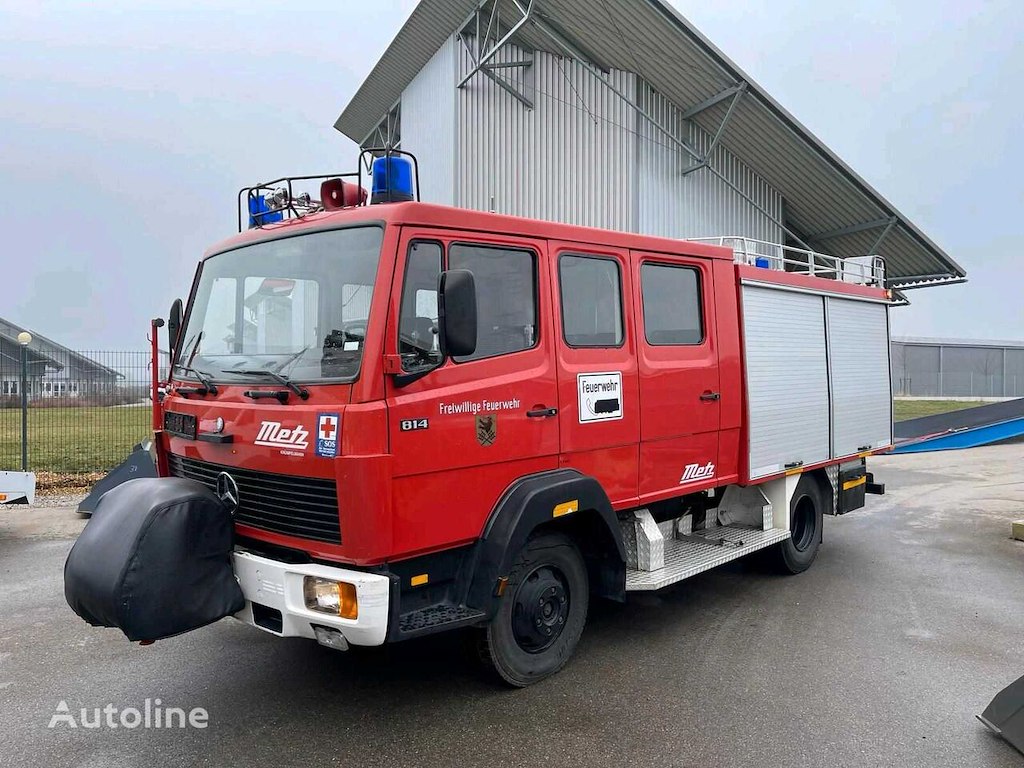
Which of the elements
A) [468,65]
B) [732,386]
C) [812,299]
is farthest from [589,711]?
[468,65]

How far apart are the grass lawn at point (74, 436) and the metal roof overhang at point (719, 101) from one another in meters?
8.77

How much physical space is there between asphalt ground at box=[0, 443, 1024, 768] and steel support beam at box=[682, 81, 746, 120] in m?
9.77

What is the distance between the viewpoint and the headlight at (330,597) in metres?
3.28

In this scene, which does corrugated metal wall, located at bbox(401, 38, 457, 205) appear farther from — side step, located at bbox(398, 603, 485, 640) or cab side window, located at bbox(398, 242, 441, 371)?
side step, located at bbox(398, 603, 485, 640)

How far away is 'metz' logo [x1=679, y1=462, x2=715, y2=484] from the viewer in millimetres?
5035

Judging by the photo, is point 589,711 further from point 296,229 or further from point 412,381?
point 296,229

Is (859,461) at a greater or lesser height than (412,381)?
lesser

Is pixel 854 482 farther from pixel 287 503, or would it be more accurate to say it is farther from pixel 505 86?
pixel 505 86

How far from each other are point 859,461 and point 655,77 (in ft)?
30.9

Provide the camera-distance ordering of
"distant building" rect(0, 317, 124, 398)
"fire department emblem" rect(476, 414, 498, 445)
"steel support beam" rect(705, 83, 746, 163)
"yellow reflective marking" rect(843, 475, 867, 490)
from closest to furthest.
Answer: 1. "fire department emblem" rect(476, 414, 498, 445)
2. "yellow reflective marking" rect(843, 475, 867, 490)
3. "distant building" rect(0, 317, 124, 398)
4. "steel support beam" rect(705, 83, 746, 163)

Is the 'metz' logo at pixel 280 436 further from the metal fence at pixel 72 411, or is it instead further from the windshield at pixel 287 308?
the metal fence at pixel 72 411

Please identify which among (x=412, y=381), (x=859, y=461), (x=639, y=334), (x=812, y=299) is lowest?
(x=859, y=461)

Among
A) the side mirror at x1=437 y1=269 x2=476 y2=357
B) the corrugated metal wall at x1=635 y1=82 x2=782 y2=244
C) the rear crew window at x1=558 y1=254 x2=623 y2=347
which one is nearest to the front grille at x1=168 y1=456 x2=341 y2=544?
the side mirror at x1=437 y1=269 x2=476 y2=357

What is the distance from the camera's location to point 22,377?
10.4 m
